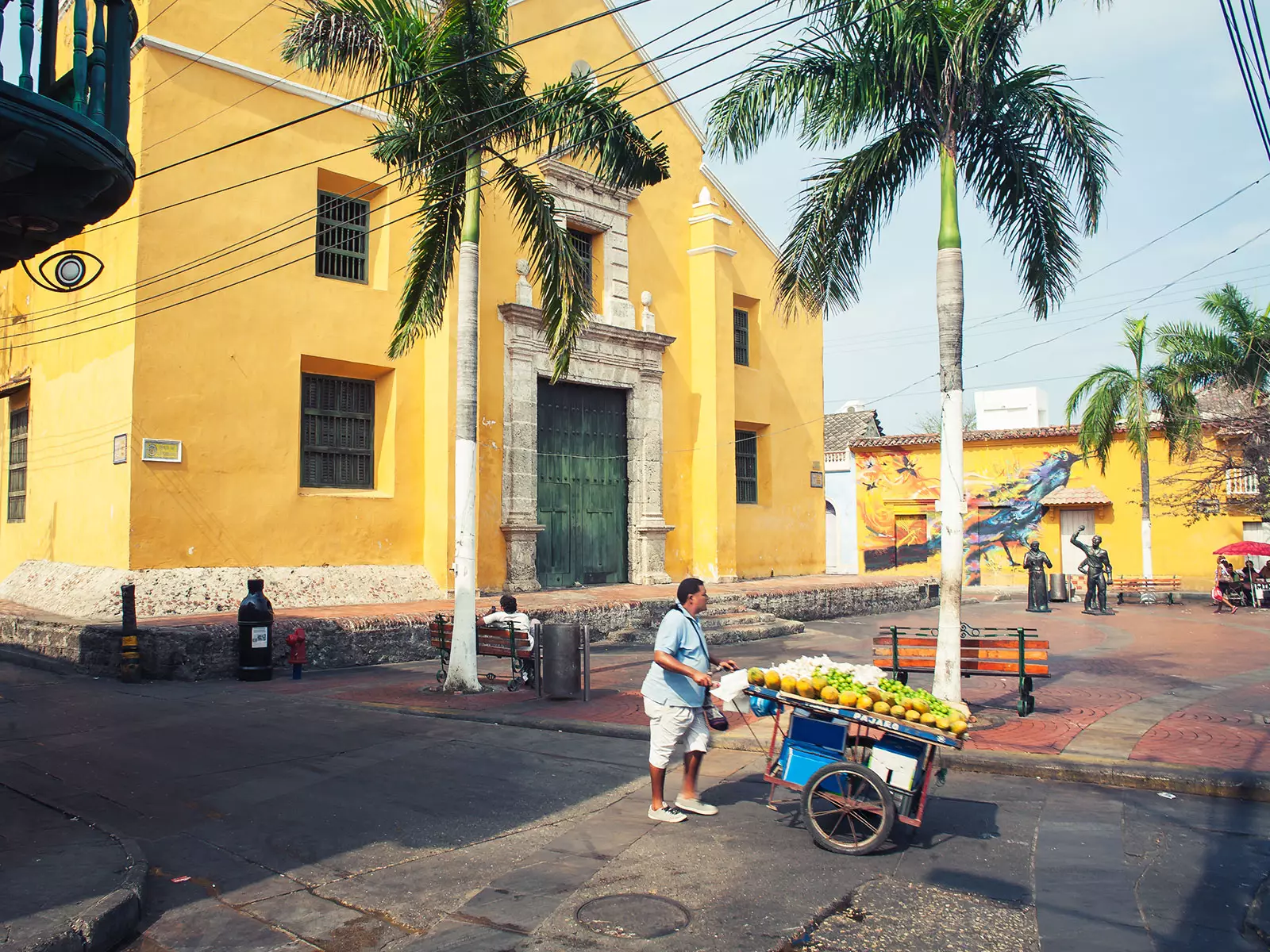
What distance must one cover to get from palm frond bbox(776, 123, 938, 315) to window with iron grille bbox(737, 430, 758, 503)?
1218 centimetres

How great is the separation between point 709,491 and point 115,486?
1138 cm

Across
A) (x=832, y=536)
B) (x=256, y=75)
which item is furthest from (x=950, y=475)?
(x=832, y=536)

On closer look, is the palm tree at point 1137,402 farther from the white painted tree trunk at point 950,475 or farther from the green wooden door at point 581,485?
the white painted tree trunk at point 950,475

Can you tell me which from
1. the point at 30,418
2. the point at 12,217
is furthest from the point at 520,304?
the point at 12,217

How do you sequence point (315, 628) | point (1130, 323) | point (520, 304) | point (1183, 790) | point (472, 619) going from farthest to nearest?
point (1130, 323), point (520, 304), point (315, 628), point (472, 619), point (1183, 790)

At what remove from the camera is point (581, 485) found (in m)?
19.1

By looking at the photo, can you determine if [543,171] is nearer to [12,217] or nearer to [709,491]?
[709,491]

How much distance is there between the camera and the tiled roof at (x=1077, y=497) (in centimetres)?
2996

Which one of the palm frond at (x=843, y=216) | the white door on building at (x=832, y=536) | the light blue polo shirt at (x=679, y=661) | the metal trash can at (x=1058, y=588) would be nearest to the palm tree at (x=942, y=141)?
the palm frond at (x=843, y=216)

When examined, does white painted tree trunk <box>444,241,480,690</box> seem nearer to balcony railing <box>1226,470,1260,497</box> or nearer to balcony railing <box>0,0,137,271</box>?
balcony railing <box>0,0,137,271</box>

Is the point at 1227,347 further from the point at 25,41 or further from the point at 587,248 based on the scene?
the point at 25,41

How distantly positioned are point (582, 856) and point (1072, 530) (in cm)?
2889

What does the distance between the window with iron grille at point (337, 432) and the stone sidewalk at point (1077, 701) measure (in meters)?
3.93

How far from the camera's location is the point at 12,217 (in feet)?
18.2
